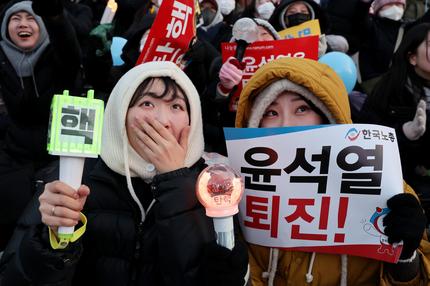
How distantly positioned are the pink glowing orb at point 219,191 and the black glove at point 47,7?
7.88ft

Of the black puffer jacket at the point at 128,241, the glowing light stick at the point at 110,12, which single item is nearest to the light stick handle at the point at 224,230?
the black puffer jacket at the point at 128,241

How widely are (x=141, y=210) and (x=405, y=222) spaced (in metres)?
1.03

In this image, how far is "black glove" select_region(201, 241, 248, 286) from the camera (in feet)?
4.32

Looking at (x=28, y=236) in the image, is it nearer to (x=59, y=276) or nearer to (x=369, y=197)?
(x=59, y=276)

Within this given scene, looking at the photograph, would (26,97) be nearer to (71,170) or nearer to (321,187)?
(71,170)

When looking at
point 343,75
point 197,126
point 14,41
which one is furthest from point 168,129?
point 14,41

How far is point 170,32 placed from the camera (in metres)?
2.80

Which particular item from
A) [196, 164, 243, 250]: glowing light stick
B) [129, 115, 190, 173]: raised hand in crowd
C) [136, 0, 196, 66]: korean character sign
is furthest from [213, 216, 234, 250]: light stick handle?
[136, 0, 196, 66]: korean character sign

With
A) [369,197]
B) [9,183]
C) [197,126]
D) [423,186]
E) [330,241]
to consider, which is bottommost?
[9,183]

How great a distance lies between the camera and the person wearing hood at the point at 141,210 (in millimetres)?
1399

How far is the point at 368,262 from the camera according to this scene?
5.82 ft

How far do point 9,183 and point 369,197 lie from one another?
296 cm

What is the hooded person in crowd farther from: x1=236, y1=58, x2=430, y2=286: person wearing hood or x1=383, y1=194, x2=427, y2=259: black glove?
x1=383, y1=194, x2=427, y2=259: black glove

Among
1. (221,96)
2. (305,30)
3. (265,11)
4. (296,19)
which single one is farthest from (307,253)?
(265,11)
